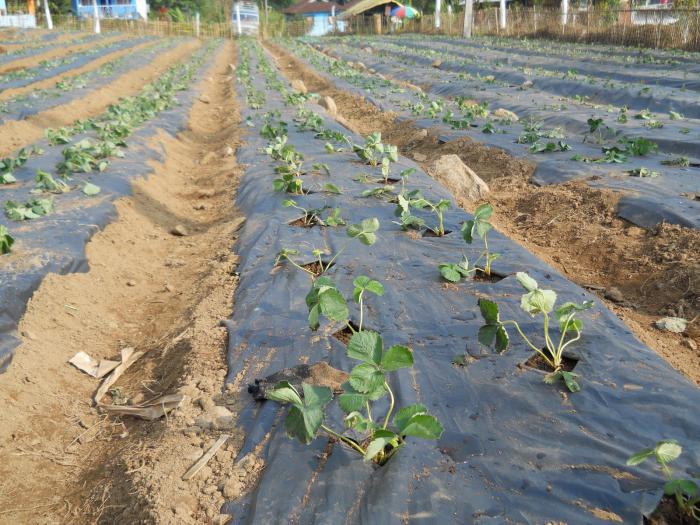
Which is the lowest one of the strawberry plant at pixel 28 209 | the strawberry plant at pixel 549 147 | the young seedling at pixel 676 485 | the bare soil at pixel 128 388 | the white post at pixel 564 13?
the bare soil at pixel 128 388

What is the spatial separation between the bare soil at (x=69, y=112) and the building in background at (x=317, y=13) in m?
40.8

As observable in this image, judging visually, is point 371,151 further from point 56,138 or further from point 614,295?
point 56,138

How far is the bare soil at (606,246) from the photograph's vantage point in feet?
13.9

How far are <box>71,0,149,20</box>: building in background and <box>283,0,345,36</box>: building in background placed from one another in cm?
1601

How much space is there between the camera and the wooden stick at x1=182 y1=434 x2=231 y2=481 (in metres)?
2.68

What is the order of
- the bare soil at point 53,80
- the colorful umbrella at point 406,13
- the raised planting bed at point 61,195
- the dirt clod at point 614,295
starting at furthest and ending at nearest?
the colorful umbrella at point 406,13
the bare soil at point 53,80
the dirt clod at point 614,295
the raised planting bed at point 61,195

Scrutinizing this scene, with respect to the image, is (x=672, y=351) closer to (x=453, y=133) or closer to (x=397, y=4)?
(x=453, y=133)

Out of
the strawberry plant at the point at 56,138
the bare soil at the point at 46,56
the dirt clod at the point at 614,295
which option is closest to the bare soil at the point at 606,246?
the dirt clod at the point at 614,295

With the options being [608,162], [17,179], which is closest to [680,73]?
[608,162]

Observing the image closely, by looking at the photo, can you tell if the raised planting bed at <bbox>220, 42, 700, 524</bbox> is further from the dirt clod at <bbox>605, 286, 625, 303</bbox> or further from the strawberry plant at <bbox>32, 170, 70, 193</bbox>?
the strawberry plant at <bbox>32, 170, 70, 193</bbox>

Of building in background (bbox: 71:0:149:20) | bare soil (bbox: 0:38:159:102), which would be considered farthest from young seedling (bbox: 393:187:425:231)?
building in background (bbox: 71:0:149:20)

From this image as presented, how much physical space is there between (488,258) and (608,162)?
4.19 meters

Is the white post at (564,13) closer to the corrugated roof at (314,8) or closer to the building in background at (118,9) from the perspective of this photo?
the building in background at (118,9)

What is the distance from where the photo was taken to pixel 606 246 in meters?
5.54
